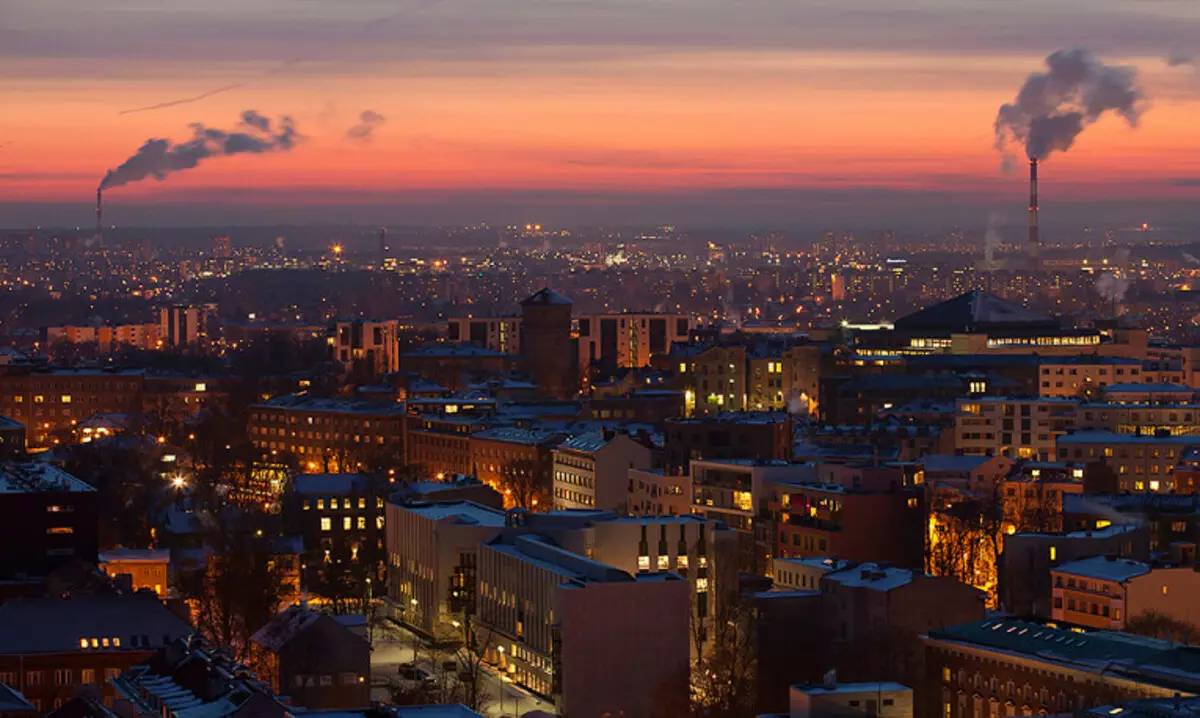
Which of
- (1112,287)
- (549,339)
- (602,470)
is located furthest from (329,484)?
(1112,287)

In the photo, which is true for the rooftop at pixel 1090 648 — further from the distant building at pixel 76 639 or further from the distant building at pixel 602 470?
the distant building at pixel 602 470

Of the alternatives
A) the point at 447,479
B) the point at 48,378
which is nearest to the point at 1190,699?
the point at 447,479

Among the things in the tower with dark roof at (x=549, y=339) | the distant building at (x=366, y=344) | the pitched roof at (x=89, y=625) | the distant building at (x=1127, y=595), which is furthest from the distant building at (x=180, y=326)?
the pitched roof at (x=89, y=625)

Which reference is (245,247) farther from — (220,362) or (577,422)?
(577,422)

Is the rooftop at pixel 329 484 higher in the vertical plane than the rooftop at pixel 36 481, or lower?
lower

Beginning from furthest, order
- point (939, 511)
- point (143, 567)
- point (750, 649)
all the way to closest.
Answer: point (939, 511)
point (143, 567)
point (750, 649)

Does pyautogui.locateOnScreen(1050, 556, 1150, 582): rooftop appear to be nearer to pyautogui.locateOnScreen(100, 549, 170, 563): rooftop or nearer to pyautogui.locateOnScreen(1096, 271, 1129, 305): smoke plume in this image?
pyautogui.locateOnScreen(100, 549, 170, 563): rooftop
